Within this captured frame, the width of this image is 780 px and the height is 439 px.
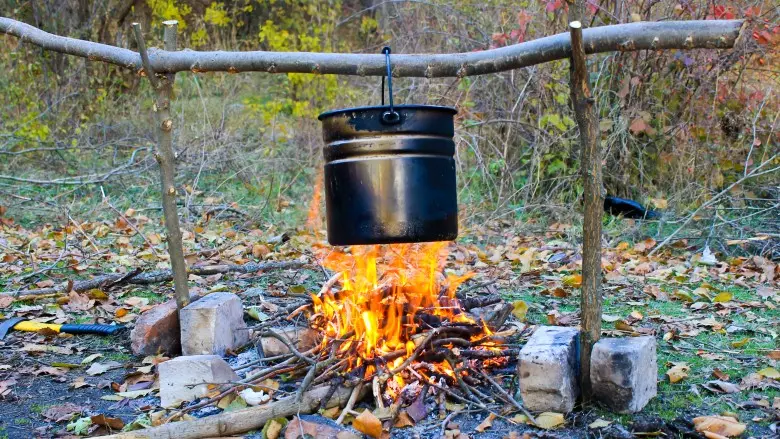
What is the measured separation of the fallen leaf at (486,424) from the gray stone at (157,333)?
5.52ft

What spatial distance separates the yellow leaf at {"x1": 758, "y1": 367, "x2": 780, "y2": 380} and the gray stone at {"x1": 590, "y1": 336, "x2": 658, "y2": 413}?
0.62 m

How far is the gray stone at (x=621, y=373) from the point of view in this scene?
271 cm

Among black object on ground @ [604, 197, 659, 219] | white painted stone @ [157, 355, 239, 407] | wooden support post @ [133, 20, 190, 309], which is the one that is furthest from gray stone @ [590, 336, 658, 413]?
black object on ground @ [604, 197, 659, 219]

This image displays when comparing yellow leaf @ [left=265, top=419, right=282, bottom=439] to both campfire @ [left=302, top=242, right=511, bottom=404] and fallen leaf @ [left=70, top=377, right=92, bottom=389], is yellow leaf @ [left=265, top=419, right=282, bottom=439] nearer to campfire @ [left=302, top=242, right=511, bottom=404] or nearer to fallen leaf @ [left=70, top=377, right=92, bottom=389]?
campfire @ [left=302, top=242, right=511, bottom=404]

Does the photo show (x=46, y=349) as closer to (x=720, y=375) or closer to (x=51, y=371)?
(x=51, y=371)

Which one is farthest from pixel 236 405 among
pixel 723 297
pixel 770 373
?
pixel 723 297

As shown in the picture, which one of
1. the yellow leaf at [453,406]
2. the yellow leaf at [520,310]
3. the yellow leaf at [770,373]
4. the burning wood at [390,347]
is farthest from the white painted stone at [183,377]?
the yellow leaf at [770,373]

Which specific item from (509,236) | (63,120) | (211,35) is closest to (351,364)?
(509,236)

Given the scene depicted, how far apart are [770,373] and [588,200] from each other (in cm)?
113

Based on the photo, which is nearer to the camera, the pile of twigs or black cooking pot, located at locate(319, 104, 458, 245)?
black cooking pot, located at locate(319, 104, 458, 245)

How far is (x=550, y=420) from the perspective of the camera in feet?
8.93

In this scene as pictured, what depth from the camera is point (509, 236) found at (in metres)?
6.53

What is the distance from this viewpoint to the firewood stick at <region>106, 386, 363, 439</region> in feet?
8.72

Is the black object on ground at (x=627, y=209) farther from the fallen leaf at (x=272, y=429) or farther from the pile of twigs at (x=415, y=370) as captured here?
the fallen leaf at (x=272, y=429)
